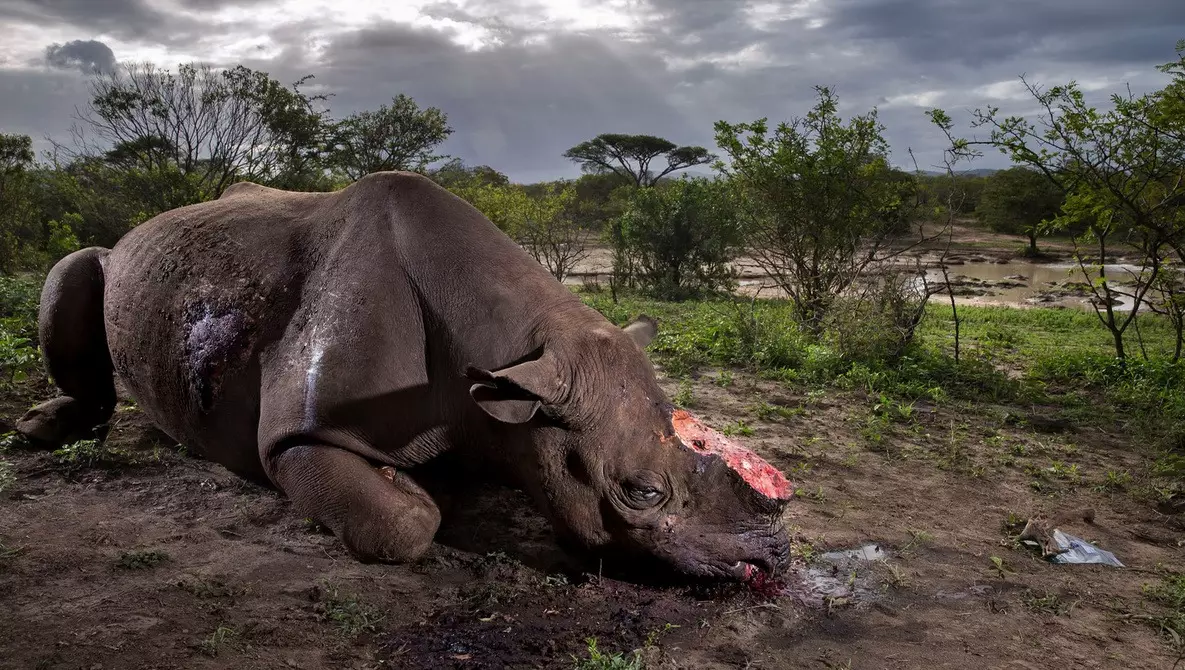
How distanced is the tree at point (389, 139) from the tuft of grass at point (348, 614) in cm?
1640

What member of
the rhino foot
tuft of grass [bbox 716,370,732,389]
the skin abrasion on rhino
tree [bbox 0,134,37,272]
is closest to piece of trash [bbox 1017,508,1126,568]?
the skin abrasion on rhino

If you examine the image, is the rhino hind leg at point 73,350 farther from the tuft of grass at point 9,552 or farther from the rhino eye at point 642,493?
the rhino eye at point 642,493

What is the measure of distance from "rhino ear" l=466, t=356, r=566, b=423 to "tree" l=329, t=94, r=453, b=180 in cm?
1655

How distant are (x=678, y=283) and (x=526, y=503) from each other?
15.8 meters

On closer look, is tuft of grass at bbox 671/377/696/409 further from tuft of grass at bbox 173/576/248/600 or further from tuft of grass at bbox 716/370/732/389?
tuft of grass at bbox 173/576/248/600

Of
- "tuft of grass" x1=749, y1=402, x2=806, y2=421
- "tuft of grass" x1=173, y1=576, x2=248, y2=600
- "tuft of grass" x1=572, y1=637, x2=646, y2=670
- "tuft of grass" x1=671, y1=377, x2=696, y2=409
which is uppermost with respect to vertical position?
"tuft of grass" x1=671, y1=377, x2=696, y2=409

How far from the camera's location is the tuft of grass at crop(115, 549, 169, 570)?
3836mm

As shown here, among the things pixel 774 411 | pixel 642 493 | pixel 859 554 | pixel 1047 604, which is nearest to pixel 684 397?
pixel 774 411

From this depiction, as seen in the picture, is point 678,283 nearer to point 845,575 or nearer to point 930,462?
point 930,462

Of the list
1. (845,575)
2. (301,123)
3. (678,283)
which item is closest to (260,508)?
(845,575)

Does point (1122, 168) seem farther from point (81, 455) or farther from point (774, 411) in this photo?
point (81, 455)

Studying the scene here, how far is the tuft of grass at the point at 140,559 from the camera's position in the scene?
3.84m

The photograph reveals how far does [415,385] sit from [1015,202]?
35641mm

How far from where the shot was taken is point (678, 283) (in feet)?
66.9
